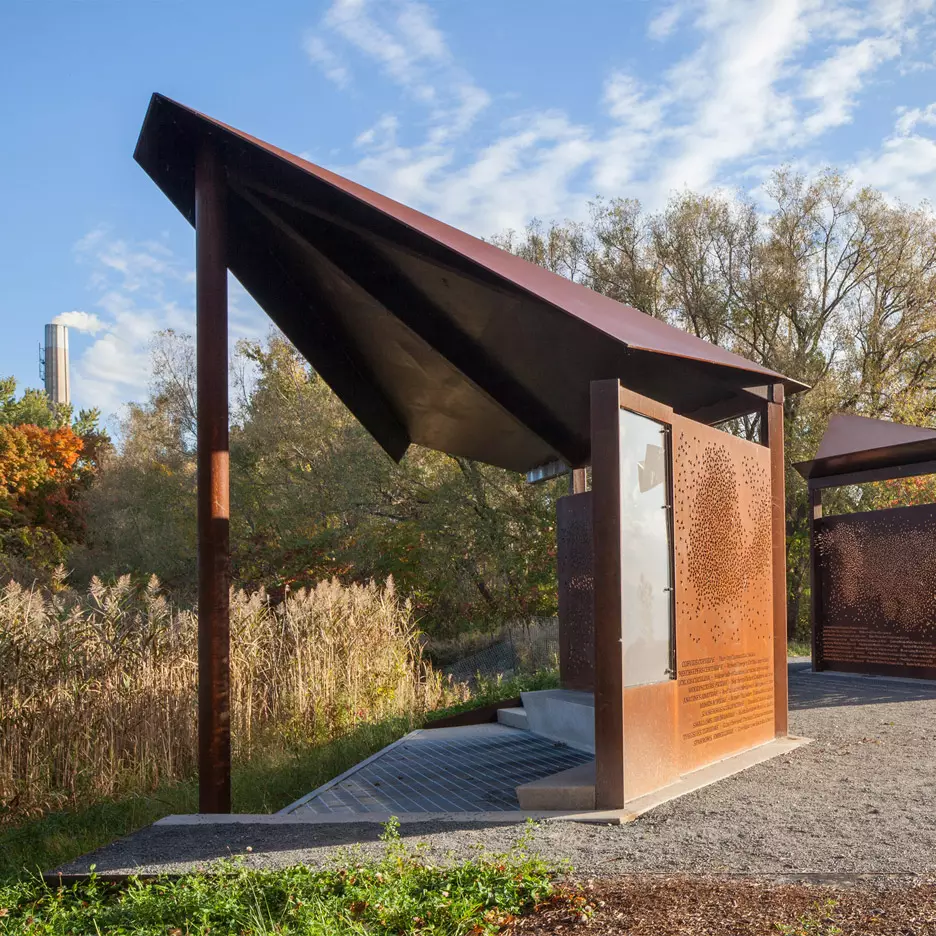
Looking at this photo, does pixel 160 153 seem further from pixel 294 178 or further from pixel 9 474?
pixel 9 474

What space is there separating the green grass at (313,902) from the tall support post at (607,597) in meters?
1.14

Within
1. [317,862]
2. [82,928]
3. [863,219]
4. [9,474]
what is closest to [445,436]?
[317,862]

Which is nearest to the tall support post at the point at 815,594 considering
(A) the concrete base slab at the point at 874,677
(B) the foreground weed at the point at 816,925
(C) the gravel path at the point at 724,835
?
(A) the concrete base slab at the point at 874,677

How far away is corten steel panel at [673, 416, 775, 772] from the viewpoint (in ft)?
18.0

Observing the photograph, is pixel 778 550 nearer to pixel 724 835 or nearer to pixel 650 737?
pixel 650 737

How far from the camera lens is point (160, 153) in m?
5.51

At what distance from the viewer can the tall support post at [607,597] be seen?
477 centimetres

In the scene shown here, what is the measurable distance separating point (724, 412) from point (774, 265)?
12866 millimetres

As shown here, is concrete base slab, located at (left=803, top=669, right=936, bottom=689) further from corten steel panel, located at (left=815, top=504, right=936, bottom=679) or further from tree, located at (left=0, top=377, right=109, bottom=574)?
tree, located at (left=0, top=377, right=109, bottom=574)

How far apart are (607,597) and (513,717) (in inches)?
136

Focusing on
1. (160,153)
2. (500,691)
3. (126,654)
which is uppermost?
(160,153)

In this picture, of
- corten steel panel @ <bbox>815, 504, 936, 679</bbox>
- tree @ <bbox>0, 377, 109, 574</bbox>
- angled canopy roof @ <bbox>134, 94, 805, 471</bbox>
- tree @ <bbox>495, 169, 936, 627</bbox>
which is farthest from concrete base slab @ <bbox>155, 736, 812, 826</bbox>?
tree @ <bbox>0, 377, 109, 574</bbox>

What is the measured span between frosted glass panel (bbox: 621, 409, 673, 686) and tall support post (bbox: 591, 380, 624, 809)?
84 millimetres

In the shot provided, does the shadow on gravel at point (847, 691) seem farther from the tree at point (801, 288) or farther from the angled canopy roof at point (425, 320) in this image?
the tree at point (801, 288)
